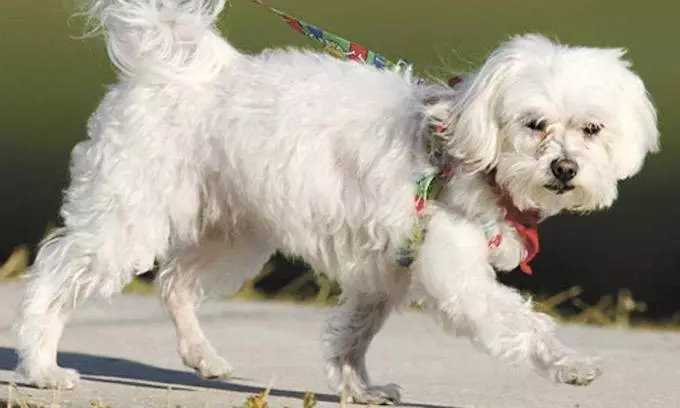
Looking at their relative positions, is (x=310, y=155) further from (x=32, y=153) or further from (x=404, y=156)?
(x=32, y=153)

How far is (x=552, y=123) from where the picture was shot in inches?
216

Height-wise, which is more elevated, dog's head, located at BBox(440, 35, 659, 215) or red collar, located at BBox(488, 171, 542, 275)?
dog's head, located at BBox(440, 35, 659, 215)

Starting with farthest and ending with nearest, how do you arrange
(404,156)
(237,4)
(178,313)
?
(237,4), (178,313), (404,156)

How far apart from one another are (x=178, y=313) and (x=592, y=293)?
11.6 ft

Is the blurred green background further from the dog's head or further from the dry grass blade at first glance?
the dog's head

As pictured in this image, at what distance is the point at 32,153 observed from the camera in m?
9.78

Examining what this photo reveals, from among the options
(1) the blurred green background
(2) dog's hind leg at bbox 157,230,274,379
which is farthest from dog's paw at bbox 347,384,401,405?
(1) the blurred green background

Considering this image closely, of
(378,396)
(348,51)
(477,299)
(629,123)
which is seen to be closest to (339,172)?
(348,51)

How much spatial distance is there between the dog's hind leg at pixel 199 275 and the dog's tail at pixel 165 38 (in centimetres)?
71

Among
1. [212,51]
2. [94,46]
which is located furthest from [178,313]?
[94,46]

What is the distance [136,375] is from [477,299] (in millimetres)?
1445

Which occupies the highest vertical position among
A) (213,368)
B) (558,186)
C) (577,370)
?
(558,186)

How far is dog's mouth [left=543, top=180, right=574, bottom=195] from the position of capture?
546 cm

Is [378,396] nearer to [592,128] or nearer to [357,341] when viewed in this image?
[357,341]
